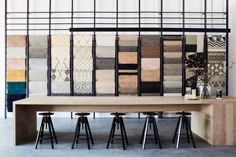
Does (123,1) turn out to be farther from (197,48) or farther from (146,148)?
(146,148)

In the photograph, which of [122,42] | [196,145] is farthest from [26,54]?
[196,145]

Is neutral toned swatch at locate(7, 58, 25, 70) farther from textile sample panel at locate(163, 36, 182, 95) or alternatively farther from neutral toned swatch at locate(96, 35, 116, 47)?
A: textile sample panel at locate(163, 36, 182, 95)

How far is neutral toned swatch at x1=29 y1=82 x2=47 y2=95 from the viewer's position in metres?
8.25

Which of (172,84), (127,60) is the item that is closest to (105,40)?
(127,60)

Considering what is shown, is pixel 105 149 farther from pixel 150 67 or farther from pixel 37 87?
pixel 37 87

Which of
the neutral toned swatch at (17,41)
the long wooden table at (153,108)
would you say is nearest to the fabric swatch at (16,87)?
the neutral toned swatch at (17,41)

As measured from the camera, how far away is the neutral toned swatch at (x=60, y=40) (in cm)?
820

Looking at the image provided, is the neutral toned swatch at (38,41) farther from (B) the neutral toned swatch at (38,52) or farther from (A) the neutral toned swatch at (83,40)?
(A) the neutral toned swatch at (83,40)

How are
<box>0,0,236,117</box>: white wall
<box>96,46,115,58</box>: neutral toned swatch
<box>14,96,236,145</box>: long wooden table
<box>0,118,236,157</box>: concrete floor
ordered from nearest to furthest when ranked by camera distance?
1. <box>0,118,236,157</box>: concrete floor
2. <box>14,96,236,145</box>: long wooden table
3. <box>96,46,115,58</box>: neutral toned swatch
4. <box>0,0,236,117</box>: white wall

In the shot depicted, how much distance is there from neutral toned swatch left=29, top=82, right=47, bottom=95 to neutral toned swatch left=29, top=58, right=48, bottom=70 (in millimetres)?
378

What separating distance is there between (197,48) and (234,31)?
112cm

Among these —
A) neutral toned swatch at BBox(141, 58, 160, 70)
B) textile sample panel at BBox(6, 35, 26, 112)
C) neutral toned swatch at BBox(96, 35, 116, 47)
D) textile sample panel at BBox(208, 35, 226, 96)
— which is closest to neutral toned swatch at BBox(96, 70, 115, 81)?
neutral toned swatch at BBox(96, 35, 116, 47)

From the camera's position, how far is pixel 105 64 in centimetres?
822

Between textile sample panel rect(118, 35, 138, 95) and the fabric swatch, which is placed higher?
textile sample panel rect(118, 35, 138, 95)
